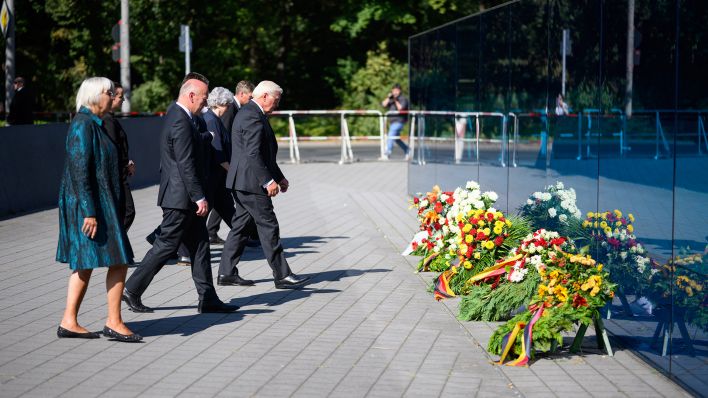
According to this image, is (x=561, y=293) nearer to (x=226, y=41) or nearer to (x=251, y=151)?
(x=251, y=151)

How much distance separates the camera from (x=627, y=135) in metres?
7.29

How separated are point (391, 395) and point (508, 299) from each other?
2.13 m

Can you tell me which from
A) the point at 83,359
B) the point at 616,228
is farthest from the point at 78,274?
the point at 616,228

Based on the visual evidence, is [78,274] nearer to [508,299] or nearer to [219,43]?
[508,299]

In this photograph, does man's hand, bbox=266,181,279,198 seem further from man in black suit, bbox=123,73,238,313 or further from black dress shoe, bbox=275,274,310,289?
man in black suit, bbox=123,73,238,313

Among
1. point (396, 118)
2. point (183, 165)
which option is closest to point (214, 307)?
point (183, 165)

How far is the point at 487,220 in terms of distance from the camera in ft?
30.3

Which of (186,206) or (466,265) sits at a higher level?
(186,206)

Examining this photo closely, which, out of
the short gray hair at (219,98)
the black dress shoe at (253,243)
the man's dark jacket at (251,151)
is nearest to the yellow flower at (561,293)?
the man's dark jacket at (251,151)

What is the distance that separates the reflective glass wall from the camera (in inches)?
243

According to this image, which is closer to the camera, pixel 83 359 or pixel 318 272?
pixel 83 359

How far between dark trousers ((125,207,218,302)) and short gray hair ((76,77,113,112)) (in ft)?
4.02

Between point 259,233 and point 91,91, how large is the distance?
2801mm

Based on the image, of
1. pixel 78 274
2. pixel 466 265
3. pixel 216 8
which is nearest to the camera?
pixel 78 274
